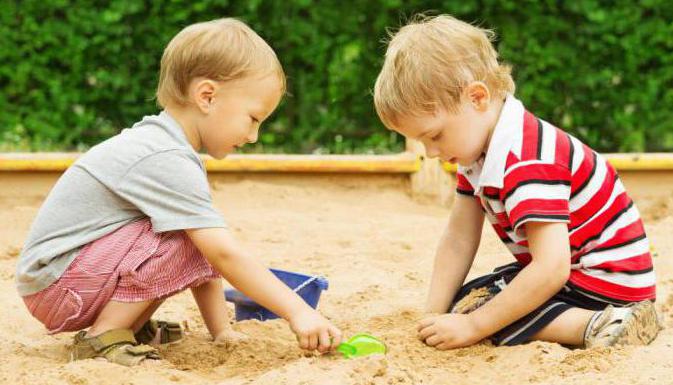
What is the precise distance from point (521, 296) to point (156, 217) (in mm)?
1026

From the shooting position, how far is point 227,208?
498 centimetres

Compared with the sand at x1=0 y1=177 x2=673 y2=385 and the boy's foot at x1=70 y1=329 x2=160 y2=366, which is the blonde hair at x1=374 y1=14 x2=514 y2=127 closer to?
the sand at x1=0 y1=177 x2=673 y2=385

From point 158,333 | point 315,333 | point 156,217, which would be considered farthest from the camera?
point 158,333

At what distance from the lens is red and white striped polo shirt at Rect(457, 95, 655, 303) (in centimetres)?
274

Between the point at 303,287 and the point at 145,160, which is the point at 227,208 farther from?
the point at 145,160

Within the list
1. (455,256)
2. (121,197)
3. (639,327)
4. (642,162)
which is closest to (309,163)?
(642,162)

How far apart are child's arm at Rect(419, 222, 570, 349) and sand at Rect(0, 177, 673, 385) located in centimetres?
5

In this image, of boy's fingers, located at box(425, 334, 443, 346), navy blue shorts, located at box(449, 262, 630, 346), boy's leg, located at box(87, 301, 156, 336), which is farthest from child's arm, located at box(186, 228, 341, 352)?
navy blue shorts, located at box(449, 262, 630, 346)

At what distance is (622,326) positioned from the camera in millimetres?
2756

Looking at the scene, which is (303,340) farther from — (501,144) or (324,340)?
(501,144)

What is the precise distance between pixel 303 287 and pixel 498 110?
2.76 feet

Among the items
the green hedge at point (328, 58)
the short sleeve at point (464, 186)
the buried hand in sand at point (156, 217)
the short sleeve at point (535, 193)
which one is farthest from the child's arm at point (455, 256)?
the green hedge at point (328, 58)

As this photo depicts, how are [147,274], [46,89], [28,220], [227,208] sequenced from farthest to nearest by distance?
[46,89] < [227,208] < [28,220] < [147,274]

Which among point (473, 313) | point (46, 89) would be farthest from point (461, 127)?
point (46, 89)
